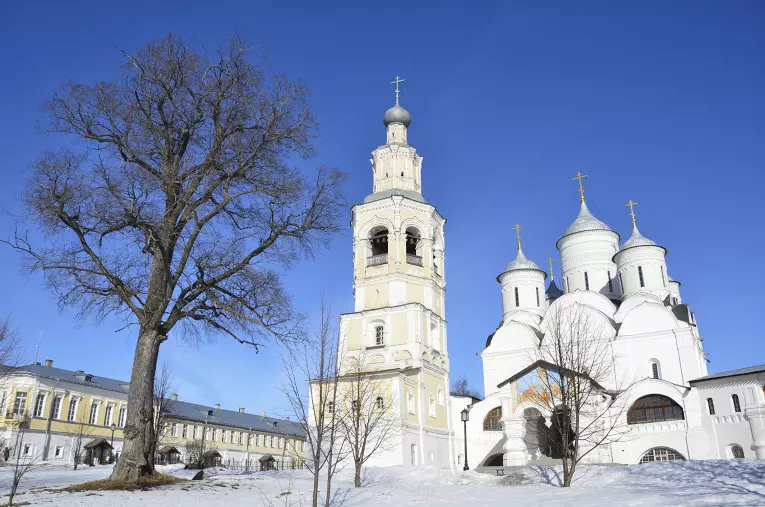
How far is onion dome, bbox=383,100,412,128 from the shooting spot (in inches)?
1448

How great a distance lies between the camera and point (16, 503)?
10.1 metres

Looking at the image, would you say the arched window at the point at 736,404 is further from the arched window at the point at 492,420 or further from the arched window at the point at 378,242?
the arched window at the point at 378,242

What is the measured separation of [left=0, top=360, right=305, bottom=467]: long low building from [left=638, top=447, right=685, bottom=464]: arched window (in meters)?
18.0

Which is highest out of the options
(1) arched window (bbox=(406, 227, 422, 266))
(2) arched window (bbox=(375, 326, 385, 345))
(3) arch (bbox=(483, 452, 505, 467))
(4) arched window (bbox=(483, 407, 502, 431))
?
(1) arched window (bbox=(406, 227, 422, 266))

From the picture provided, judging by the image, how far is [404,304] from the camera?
3114 cm

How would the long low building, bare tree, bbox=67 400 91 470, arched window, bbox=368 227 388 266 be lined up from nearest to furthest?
1. arched window, bbox=368 227 388 266
2. the long low building
3. bare tree, bbox=67 400 91 470

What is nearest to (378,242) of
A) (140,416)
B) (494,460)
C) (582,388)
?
(494,460)

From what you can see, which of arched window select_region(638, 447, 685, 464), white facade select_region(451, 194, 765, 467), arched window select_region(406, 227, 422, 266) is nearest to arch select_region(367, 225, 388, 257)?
arched window select_region(406, 227, 422, 266)

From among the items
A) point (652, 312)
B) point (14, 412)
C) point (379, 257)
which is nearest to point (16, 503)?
point (379, 257)

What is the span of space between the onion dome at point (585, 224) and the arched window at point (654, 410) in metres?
14.0

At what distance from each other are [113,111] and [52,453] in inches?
1306

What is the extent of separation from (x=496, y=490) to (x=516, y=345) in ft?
68.2

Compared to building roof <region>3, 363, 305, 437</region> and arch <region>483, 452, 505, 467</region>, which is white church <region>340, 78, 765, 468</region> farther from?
building roof <region>3, 363, 305, 437</region>

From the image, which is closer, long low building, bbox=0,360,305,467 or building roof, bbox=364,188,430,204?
building roof, bbox=364,188,430,204
